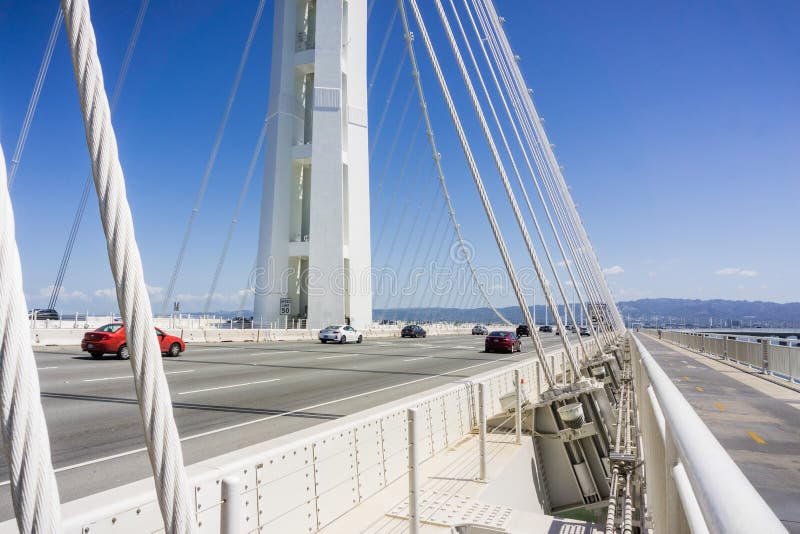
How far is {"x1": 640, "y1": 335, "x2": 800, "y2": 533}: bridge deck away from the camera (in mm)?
7134

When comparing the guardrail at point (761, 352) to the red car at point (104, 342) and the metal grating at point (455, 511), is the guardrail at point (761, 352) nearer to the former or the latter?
the metal grating at point (455, 511)

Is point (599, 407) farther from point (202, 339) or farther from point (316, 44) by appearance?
point (316, 44)

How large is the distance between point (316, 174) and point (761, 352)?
34.9 metres

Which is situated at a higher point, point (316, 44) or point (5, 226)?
point (316, 44)

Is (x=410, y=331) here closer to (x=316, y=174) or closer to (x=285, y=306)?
(x=285, y=306)

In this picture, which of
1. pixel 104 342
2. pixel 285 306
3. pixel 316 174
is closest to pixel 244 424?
pixel 104 342

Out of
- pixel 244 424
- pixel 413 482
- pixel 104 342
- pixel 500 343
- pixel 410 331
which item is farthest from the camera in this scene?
pixel 410 331

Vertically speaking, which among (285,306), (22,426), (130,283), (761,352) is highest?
(285,306)

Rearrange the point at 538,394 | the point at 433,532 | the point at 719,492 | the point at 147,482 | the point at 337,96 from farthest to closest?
the point at 337,96
the point at 538,394
the point at 433,532
the point at 147,482
the point at 719,492

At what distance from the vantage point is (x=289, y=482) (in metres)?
3.90

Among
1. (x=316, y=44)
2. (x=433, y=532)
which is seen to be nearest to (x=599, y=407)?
(x=433, y=532)

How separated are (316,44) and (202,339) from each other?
28.3 metres

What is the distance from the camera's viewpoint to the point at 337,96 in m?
47.5

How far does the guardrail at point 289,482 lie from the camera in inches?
106
